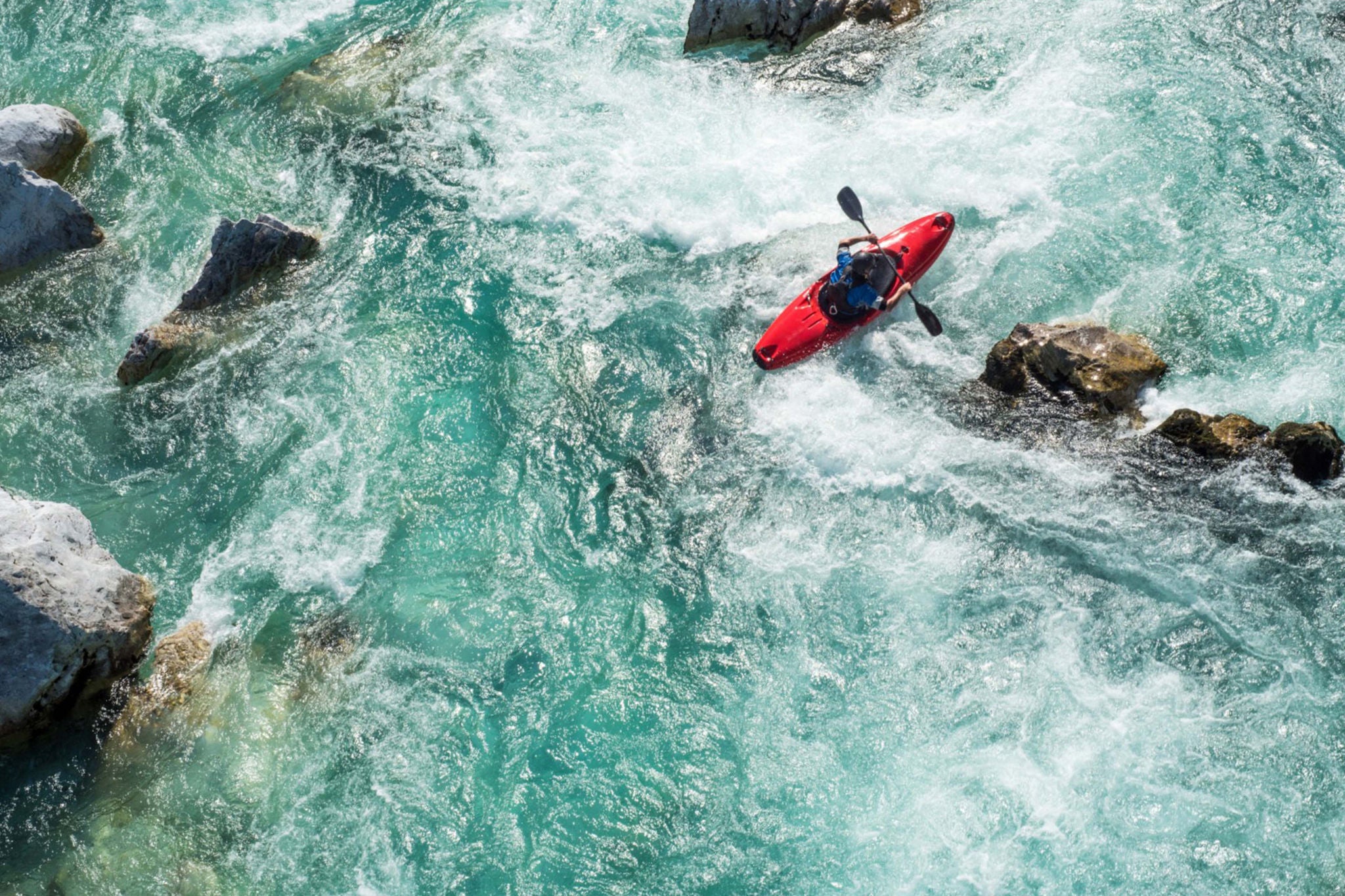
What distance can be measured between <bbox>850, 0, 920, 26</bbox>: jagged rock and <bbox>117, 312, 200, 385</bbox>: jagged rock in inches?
378

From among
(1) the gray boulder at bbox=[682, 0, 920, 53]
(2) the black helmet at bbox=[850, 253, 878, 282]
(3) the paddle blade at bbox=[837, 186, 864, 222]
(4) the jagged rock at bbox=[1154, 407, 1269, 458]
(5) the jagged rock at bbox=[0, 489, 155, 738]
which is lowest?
(5) the jagged rock at bbox=[0, 489, 155, 738]

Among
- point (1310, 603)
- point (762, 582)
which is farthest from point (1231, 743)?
point (762, 582)

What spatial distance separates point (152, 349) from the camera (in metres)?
10.3

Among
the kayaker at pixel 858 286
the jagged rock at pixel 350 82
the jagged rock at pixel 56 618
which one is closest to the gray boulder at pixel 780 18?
the jagged rock at pixel 350 82

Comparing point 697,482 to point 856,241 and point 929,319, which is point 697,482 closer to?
point 929,319

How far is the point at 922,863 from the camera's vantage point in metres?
6.96

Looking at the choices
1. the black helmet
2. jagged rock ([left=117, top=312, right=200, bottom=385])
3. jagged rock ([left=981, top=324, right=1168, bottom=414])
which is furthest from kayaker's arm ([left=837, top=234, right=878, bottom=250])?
jagged rock ([left=117, top=312, right=200, bottom=385])

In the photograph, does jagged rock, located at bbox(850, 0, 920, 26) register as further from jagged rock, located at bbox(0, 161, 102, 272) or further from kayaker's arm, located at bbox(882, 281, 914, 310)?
jagged rock, located at bbox(0, 161, 102, 272)

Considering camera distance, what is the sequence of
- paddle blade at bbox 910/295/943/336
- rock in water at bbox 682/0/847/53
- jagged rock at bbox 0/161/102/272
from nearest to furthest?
1. paddle blade at bbox 910/295/943/336
2. jagged rock at bbox 0/161/102/272
3. rock in water at bbox 682/0/847/53

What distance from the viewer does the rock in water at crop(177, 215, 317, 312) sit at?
10.8 metres

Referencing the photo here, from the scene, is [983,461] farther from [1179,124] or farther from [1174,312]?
[1179,124]

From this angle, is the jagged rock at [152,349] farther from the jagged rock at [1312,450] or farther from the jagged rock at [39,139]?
the jagged rock at [1312,450]

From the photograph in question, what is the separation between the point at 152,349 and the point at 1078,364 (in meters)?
9.52

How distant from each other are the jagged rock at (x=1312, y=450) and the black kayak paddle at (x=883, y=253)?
3.17 metres
